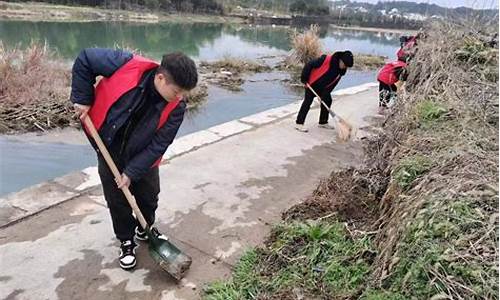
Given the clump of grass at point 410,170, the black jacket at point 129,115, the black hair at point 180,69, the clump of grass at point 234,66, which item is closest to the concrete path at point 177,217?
the black jacket at point 129,115

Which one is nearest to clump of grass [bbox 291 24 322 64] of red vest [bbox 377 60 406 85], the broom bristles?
red vest [bbox 377 60 406 85]

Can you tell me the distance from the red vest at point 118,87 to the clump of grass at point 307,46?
12.3 m

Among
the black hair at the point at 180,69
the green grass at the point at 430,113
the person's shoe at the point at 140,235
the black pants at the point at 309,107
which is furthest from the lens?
the black pants at the point at 309,107

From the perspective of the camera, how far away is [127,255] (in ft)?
9.34

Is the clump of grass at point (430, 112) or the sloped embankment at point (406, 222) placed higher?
the clump of grass at point (430, 112)

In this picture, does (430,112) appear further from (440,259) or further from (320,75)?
(320,75)

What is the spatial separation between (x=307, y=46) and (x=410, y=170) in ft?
39.5

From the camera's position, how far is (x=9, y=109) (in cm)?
640

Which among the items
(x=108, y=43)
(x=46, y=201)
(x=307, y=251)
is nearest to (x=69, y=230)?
(x=46, y=201)

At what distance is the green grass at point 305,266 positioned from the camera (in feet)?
8.40

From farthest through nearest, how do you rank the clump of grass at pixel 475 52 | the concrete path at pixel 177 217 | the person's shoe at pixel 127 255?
1. the clump of grass at pixel 475 52
2. the person's shoe at pixel 127 255
3. the concrete path at pixel 177 217

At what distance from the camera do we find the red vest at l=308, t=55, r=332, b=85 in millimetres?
6222

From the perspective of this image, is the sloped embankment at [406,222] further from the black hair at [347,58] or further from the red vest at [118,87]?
the black hair at [347,58]

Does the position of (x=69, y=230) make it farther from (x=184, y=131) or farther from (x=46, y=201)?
(x=184, y=131)
